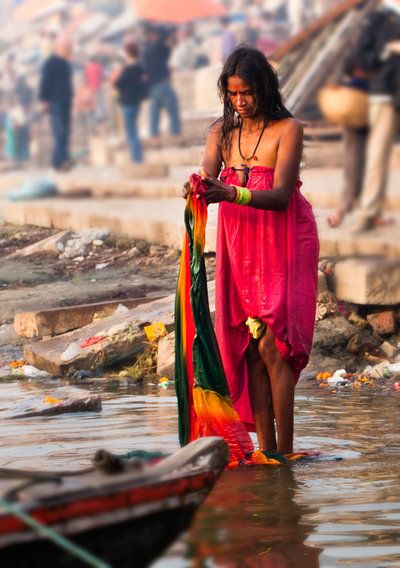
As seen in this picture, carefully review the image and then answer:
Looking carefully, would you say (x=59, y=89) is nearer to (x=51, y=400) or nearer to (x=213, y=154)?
(x=51, y=400)

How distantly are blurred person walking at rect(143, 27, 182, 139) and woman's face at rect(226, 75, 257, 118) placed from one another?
570 inches

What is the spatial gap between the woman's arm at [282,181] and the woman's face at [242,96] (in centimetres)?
16

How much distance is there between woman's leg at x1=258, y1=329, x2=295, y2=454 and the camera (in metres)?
5.56

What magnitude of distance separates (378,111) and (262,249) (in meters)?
1.61

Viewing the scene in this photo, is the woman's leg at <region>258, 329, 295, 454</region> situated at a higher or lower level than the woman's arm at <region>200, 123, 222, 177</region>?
lower

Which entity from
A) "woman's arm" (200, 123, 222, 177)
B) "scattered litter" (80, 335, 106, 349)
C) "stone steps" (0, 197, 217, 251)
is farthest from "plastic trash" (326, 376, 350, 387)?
"woman's arm" (200, 123, 222, 177)

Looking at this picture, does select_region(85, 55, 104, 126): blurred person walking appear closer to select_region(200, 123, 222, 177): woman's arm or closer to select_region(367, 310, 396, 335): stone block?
select_region(367, 310, 396, 335): stone block

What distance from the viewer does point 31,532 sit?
10.1 feet

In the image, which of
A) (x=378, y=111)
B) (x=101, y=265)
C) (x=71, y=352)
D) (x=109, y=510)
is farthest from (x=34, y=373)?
(x=109, y=510)

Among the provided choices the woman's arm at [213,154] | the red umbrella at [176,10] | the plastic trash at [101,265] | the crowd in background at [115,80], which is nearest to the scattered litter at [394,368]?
the woman's arm at [213,154]

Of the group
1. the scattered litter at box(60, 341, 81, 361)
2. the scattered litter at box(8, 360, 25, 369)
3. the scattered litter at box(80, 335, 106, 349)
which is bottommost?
the scattered litter at box(8, 360, 25, 369)

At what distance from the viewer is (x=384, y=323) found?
8.64 meters

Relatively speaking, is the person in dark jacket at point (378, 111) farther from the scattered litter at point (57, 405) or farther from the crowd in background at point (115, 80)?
the crowd in background at point (115, 80)

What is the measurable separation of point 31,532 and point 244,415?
2.77 metres
